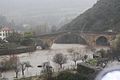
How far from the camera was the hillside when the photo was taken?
41844mm

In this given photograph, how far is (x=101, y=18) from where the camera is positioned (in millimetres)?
44469

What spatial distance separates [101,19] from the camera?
44344 millimetres

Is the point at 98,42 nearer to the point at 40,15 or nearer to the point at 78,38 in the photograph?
the point at 78,38

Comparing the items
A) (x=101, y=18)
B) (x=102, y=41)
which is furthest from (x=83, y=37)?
(x=101, y=18)

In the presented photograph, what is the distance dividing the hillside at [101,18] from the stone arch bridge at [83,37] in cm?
353

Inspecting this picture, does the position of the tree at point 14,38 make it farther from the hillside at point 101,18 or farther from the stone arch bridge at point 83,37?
the hillside at point 101,18

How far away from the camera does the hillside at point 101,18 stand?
4184 centimetres

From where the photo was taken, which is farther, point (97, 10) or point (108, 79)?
point (97, 10)

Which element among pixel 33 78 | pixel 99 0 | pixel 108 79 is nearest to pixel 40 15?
pixel 99 0

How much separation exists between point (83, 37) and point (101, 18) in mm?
7985

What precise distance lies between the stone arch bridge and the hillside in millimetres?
3526

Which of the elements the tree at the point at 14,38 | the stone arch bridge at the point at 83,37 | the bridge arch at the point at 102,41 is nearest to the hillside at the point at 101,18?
the bridge arch at the point at 102,41

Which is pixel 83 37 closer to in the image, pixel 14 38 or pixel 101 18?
pixel 101 18

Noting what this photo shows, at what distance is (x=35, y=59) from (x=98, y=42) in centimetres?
1415
